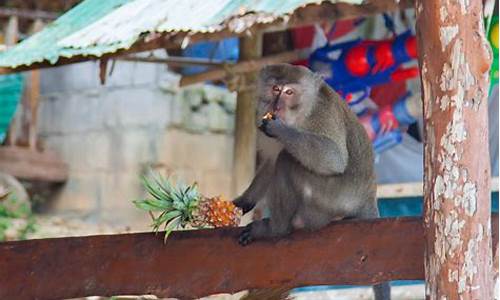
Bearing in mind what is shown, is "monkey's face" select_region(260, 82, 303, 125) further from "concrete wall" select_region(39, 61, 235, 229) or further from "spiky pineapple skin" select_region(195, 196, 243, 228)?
"concrete wall" select_region(39, 61, 235, 229)

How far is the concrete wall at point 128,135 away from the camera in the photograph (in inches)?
417

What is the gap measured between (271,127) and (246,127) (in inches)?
116

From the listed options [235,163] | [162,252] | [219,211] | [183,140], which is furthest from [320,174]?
[183,140]

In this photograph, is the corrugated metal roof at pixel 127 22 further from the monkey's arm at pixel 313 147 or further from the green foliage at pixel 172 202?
the green foliage at pixel 172 202

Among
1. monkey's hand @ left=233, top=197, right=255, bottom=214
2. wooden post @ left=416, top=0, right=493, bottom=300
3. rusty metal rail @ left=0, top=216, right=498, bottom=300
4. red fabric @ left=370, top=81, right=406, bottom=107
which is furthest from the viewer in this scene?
red fabric @ left=370, top=81, right=406, bottom=107

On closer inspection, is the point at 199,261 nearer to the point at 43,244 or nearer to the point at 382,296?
the point at 43,244

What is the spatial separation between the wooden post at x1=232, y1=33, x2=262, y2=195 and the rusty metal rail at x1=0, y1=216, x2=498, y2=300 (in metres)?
2.90

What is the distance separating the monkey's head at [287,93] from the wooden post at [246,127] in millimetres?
2348

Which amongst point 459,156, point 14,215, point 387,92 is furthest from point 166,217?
point 14,215

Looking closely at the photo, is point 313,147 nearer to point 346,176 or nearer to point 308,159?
point 308,159

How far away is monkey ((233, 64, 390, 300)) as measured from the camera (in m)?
5.20

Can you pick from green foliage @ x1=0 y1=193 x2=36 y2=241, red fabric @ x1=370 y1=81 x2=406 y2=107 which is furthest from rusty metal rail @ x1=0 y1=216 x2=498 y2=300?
green foliage @ x1=0 y1=193 x2=36 y2=241

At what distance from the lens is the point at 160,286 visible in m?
4.99

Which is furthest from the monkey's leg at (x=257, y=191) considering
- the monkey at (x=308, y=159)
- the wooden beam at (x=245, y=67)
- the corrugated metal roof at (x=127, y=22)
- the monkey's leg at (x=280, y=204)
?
the wooden beam at (x=245, y=67)
